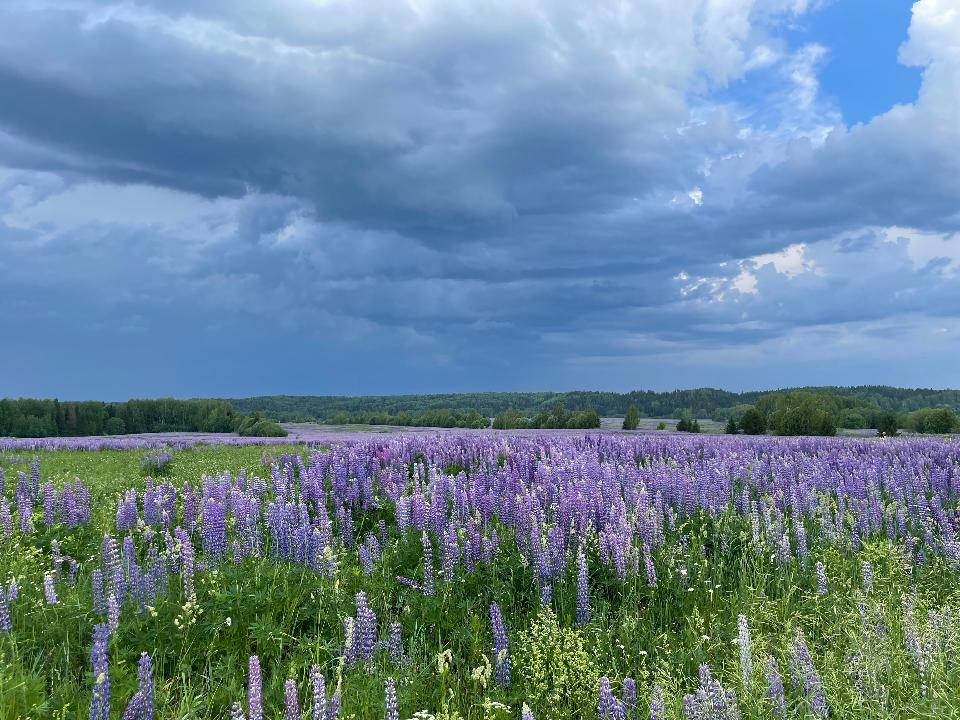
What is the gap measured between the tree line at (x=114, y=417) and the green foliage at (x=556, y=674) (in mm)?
72369

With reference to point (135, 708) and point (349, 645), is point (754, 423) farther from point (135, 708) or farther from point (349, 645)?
point (135, 708)

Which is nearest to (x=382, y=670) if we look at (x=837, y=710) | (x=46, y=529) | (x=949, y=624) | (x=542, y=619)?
(x=542, y=619)

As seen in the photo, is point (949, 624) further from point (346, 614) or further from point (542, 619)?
point (346, 614)

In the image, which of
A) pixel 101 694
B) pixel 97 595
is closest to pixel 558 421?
pixel 97 595

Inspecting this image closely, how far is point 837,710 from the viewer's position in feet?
15.0

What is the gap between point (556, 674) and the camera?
541cm

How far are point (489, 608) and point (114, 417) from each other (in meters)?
97.0

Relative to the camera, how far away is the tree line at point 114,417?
79812mm

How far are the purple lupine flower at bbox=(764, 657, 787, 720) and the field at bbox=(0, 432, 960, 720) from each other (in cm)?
3

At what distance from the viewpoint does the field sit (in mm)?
4934

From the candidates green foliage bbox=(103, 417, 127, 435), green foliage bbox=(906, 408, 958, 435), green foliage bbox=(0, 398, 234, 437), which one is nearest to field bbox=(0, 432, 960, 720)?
green foliage bbox=(906, 408, 958, 435)

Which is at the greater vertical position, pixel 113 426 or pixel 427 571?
pixel 427 571

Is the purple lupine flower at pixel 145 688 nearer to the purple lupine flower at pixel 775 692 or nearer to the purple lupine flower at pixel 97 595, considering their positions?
the purple lupine flower at pixel 97 595

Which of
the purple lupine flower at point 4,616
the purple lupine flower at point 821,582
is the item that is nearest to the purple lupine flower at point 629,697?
the purple lupine flower at point 821,582
